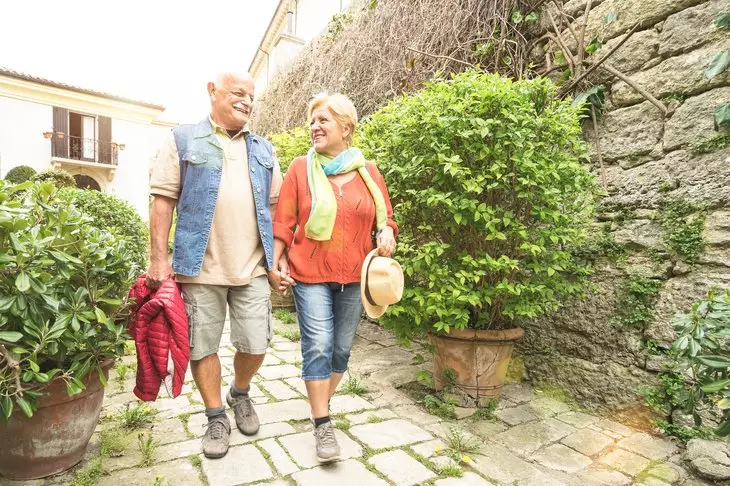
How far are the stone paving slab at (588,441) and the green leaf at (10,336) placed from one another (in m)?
2.99

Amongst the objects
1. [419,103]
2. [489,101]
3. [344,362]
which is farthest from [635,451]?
[419,103]

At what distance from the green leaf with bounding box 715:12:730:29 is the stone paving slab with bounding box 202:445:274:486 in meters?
3.74

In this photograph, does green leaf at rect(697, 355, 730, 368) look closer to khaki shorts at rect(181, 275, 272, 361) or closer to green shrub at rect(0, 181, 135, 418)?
khaki shorts at rect(181, 275, 272, 361)

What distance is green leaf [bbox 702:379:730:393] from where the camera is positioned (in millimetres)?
1882

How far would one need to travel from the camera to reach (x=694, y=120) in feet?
9.44

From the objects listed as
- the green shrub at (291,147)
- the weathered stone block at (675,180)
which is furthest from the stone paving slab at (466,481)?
the green shrub at (291,147)

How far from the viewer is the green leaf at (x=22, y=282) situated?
1789 millimetres

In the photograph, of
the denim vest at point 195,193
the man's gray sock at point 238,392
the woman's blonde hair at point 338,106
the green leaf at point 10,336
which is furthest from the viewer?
the man's gray sock at point 238,392

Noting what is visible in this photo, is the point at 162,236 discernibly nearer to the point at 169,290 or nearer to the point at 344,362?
the point at 169,290

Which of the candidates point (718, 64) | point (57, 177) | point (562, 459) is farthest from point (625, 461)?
point (57, 177)

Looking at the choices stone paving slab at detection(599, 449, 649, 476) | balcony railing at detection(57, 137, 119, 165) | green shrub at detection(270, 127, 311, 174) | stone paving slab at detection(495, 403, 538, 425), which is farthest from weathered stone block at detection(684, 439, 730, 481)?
balcony railing at detection(57, 137, 119, 165)

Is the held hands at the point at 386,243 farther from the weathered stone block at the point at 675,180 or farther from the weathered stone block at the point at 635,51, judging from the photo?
the weathered stone block at the point at 635,51

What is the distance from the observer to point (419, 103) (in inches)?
126

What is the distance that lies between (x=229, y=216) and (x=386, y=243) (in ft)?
2.93
